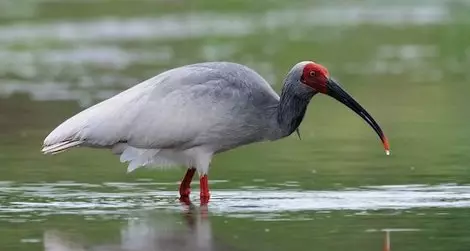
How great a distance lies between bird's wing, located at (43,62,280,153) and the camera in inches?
513

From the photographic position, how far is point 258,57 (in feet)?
Answer: 90.7

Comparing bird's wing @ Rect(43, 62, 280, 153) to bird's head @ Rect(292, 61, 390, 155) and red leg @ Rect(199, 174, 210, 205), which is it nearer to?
red leg @ Rect(199, 174, 210, 205)

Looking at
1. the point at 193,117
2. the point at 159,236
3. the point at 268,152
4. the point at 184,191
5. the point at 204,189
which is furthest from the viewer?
the point at 268,152

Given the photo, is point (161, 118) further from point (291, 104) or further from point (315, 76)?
point (315, 76)

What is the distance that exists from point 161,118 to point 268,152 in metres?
3.43

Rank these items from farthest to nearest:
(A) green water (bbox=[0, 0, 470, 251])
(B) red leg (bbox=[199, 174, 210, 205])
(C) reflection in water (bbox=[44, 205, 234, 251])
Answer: (B) red leg (bbox=[199, 174, 210, 205]) → (A) green water (bbox=[0, 0, 470, 251]) → (C) reflection in water (bbox=[44, 205, 234, 251])

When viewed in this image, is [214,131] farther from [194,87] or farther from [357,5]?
[357,5]

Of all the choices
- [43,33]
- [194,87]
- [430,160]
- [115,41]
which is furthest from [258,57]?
[194,87]

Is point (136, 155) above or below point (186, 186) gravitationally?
above

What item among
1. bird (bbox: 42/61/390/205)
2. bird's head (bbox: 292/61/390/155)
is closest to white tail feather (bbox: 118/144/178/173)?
bird (bbox: 42/61/390/205)

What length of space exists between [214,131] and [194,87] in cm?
41

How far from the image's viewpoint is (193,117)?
13078 millimetres

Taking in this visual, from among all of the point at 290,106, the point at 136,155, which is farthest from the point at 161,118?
the point at 290,106

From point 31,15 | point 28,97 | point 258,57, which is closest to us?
point 28,97
